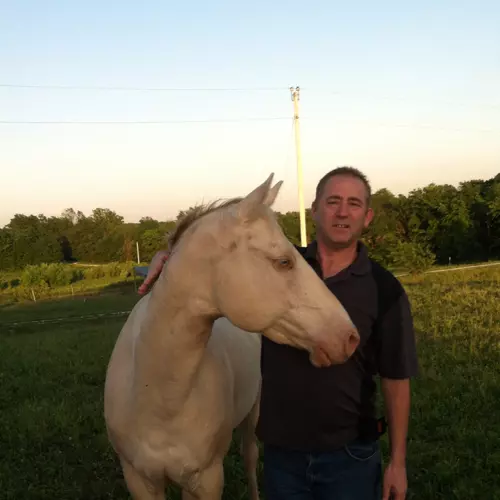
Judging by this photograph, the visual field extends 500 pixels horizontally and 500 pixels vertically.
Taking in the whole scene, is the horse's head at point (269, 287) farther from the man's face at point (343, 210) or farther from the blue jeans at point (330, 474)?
the blue jeans at point (330, 474)

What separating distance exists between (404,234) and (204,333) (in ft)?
138

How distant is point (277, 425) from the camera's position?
230cm

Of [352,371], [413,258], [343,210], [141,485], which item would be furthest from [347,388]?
[413,258]

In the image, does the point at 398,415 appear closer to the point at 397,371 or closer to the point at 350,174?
the point at 397,371

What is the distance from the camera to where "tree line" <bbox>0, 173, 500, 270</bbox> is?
34353 mm

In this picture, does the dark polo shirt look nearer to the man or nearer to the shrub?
the man

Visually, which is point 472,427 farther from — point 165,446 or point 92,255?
point 92,255

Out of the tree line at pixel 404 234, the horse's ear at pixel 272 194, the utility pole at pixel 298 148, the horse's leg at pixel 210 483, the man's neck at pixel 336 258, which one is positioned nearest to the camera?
the horse's ear at pixel 272 194

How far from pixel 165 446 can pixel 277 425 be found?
23.7 inches

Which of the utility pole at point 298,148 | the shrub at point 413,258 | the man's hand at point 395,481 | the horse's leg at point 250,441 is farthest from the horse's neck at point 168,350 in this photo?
the shrub at point 413,258

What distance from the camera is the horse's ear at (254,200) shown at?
1.96 meters

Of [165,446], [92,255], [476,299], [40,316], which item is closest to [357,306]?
[165,446]

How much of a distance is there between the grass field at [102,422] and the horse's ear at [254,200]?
9.15ft

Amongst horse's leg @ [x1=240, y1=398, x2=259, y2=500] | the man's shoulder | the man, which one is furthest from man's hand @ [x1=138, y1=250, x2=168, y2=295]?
horse's leg @ [x1=240, y1=398, x2=259, y2=500]
